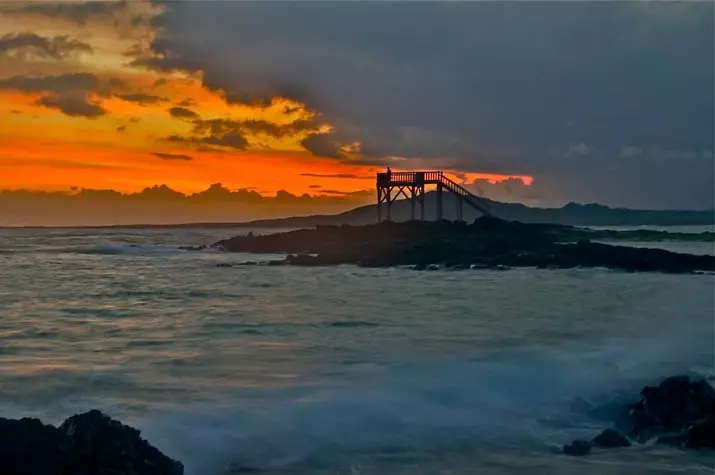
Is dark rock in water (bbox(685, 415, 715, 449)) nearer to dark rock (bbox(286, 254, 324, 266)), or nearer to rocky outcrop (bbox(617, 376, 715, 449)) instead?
rocky outcrop (bbox(617, 376, 715, 449))

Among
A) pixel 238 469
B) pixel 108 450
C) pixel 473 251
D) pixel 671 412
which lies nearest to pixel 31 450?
pixel 108 450

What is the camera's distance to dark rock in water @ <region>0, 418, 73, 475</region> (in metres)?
8.48

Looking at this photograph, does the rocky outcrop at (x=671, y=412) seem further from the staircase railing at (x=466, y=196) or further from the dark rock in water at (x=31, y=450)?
the staircase railing at (x=466, y=196)

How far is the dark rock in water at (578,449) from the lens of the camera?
1102 cm

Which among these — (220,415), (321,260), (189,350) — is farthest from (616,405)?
(321,260)

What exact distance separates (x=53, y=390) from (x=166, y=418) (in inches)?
122

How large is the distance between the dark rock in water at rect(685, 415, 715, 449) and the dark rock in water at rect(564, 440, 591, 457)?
5.17ft

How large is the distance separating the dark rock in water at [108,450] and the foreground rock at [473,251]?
3434cm

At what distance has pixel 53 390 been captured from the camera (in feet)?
47.8

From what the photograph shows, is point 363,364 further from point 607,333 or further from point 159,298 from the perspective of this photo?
point 159,298

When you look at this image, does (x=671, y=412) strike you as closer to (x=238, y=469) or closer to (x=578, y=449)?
(x=578, y=449)

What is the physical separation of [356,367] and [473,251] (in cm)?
3042

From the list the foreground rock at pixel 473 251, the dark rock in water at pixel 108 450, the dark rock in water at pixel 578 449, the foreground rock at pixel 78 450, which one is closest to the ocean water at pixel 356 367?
the dark rock in water at pixel 578 449

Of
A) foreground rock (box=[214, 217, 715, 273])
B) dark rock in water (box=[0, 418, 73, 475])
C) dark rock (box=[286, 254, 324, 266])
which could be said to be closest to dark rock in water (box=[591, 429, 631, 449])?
dark rock in water (box=[0, 418, 73, 475])
